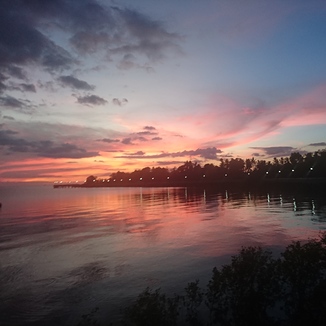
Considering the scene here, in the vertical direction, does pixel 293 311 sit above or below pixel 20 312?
above

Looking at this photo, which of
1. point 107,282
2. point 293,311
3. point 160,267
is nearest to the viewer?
point 293,311

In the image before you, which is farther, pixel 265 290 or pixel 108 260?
pixel 108 260

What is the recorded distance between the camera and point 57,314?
11742 millimetres

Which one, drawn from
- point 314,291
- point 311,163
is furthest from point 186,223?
point 311,163

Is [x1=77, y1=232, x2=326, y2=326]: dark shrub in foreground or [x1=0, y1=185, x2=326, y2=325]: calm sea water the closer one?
[x1=77, y1=232, x2=326, y2=326]: dark shrub in foreground

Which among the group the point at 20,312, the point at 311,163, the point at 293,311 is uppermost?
the point at 311,163

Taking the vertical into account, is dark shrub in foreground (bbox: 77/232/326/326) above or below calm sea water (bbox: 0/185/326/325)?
above

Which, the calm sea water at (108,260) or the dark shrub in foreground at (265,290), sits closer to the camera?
the dark shrub in foreground at (265,290)

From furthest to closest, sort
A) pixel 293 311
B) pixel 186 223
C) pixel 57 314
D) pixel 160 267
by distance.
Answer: pixel 186 223 → pixel 160 267 → pixel 57 314 → pixel 293 311

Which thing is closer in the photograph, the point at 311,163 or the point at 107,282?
the point at 107,282

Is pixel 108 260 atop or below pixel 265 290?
below

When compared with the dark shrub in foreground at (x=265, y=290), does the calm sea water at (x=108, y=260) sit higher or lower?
lower

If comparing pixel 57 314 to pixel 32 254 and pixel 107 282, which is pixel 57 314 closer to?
pixel 107 282

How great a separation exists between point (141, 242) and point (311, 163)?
448 feet
